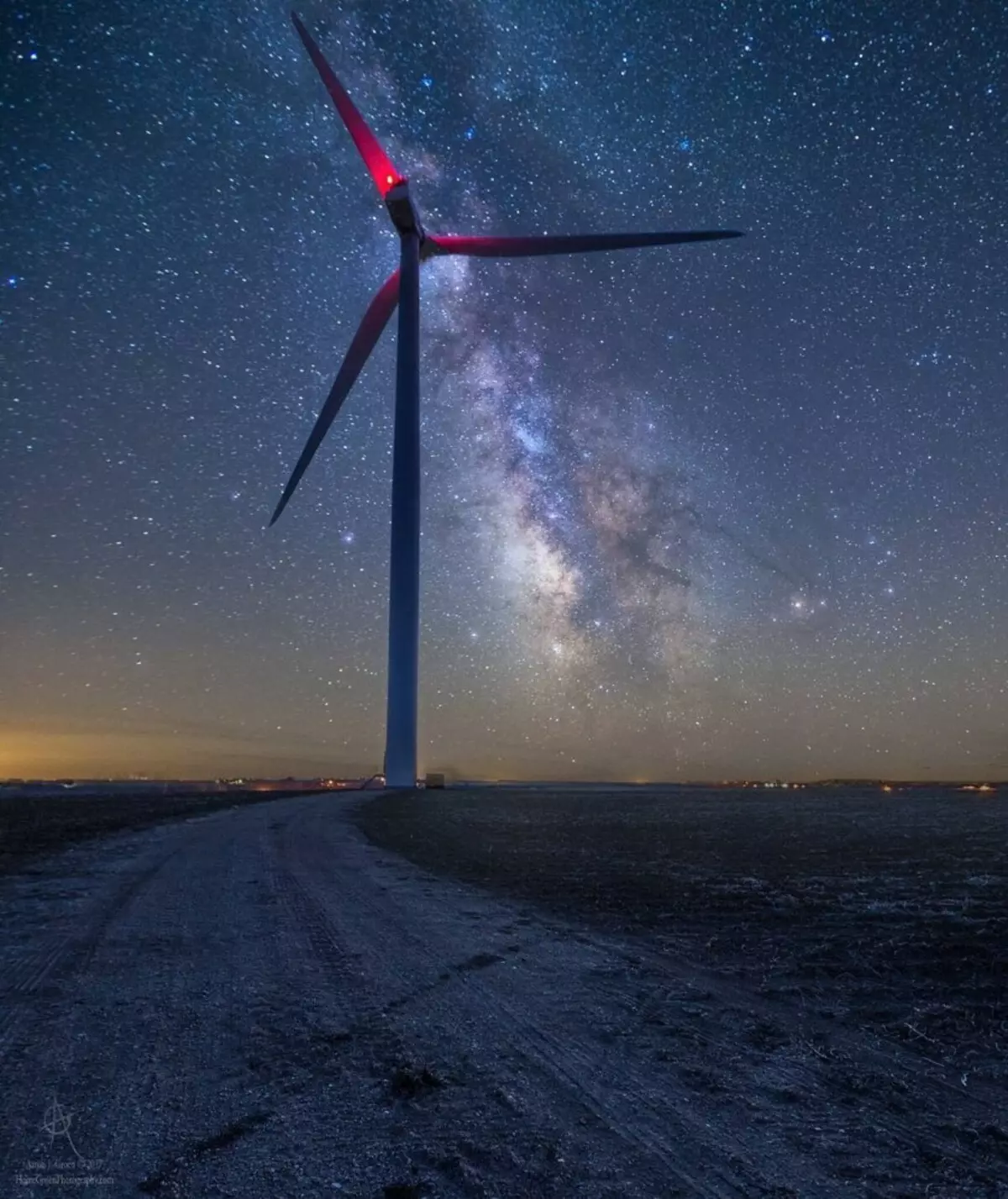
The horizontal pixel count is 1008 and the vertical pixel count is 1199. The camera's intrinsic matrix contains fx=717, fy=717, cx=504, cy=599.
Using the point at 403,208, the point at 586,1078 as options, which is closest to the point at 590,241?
the point at 403,208

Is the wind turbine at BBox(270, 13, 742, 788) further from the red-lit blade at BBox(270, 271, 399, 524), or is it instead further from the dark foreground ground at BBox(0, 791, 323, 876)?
the dark foreground ground at BBox(0, 791, 323, 876)

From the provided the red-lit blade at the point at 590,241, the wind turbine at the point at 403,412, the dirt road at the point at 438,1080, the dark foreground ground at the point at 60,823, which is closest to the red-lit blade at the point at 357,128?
the wind turbine at the point at 403,412

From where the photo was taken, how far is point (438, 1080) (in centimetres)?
439

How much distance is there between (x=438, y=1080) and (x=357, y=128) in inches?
2854

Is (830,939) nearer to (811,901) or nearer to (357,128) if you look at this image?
(811,901)

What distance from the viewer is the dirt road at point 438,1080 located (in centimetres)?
341

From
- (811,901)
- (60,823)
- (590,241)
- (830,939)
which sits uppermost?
(590,241)

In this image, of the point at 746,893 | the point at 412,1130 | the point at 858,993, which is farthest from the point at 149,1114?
the point at 746,893

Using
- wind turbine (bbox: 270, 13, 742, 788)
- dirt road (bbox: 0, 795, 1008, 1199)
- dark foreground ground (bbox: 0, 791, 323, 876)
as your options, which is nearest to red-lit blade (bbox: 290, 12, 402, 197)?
wind turbine (bbox: 270, 13, 742, 788)

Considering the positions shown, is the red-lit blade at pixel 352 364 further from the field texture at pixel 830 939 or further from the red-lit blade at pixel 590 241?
the field texture at pixel 830 939

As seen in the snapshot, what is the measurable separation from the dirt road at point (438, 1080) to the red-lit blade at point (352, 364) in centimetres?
5358

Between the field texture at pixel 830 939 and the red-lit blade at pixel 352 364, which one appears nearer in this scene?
the field texture at pixel 830 939

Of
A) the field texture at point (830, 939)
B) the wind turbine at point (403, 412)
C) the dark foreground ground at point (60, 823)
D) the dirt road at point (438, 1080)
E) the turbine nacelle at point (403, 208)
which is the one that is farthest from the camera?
the turbine nacelle at point (403, 208)

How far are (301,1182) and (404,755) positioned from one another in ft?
185
